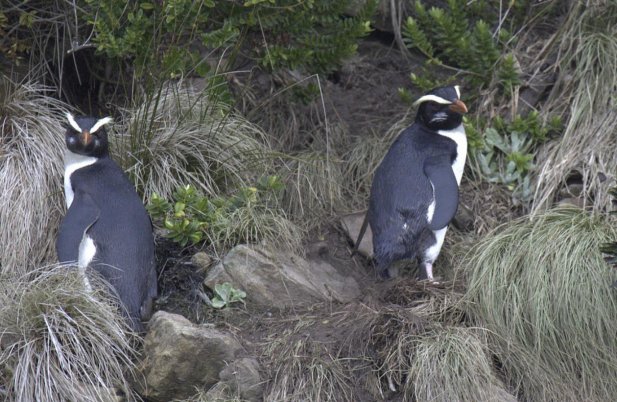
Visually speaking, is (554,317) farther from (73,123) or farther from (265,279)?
(73,123)

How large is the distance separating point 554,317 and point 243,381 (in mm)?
1415

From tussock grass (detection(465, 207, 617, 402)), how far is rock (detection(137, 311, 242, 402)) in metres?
1.21

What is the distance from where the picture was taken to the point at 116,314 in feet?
14.8

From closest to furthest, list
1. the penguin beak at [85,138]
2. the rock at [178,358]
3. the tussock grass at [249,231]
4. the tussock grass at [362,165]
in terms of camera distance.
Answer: the rock at [178,358]
the penguin beak at [85,138]
the tussock grass at [249,231]
the tussock grass at [362,165]

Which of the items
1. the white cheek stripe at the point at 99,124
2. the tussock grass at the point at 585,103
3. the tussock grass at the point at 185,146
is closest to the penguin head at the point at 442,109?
the tussock grass at the point at 585,103

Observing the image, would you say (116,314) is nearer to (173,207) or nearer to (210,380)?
(210,380)

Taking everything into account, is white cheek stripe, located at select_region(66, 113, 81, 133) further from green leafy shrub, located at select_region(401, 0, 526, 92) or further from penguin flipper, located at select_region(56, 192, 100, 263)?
green leafy shrub, located at select_region(401, 0, 526, 92)

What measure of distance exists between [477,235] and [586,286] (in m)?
1.03

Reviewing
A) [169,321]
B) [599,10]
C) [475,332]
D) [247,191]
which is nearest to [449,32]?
[599,10]

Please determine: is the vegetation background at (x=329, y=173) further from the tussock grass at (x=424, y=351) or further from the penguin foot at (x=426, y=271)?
the penguin foot at (x=426, y=271)

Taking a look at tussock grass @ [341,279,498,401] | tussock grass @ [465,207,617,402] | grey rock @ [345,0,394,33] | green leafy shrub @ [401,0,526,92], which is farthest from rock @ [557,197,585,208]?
grey rock @ [345,0,394,33]

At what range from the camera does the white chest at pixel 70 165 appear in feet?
16.5

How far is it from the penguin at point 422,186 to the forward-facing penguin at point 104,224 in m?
1.14

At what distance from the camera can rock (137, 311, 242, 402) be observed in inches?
172
